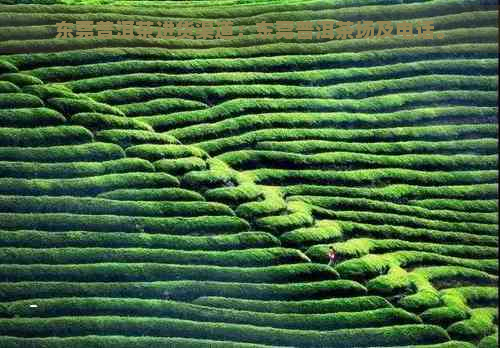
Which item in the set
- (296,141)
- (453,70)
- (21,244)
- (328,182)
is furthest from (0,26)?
(453,70)

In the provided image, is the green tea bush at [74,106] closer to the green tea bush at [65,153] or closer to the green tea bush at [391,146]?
the green tea bush at [65,153]

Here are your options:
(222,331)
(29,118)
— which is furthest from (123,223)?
(29,118)

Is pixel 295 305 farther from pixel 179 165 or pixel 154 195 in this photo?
pixel 179 165

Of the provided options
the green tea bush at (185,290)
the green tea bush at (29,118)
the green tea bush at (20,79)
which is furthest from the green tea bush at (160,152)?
the green tea bush at (185,290)

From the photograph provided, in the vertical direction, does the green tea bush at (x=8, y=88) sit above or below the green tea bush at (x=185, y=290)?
above

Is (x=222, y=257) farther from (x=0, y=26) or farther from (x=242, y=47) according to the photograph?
(x=0, y=26)

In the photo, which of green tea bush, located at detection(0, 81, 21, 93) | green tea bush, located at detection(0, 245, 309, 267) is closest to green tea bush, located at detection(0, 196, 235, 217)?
green tea bush, located at detection(0, 245, 309, 267)

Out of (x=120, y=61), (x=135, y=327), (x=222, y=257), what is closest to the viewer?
(x=135, y=327)

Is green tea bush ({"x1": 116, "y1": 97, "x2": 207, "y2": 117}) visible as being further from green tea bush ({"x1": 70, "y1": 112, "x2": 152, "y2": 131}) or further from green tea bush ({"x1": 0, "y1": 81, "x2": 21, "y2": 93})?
green tea bush ({"x1": 0, "y1": 81, "x2": 21, "y2": 93})
